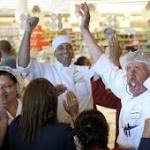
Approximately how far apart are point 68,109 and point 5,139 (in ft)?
2.50

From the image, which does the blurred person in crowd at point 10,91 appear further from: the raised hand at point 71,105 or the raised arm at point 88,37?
the raised arm at point 88,37

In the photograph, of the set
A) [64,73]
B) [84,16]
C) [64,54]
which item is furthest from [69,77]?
[84,16]

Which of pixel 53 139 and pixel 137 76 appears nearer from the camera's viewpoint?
pixel 53 139

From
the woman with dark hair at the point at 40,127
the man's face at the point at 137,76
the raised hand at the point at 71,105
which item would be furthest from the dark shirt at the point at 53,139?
the raised hand at the point at 71,105

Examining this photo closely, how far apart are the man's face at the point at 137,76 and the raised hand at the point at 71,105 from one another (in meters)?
0.46

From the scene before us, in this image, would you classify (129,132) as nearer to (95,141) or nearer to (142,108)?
(142,108)

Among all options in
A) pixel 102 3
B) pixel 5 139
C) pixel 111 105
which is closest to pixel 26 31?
pixel 111 105

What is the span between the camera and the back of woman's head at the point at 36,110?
76.2 inches

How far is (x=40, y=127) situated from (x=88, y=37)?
95 centimetres

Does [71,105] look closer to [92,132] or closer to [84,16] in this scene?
[84,16]

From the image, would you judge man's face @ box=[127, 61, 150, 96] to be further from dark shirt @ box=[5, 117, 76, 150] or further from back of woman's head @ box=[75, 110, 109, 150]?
dark shirt @ box=[5, 117, 76, 150]

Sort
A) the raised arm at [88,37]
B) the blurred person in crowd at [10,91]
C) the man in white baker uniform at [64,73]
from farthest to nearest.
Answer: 1. the man in white baker uniform at [64,73]
2. the raised arm at [88,37]
3. the blurred person in crowd at [10,91]

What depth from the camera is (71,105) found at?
8.79ft

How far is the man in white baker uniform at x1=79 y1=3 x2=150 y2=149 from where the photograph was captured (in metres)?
2.25
